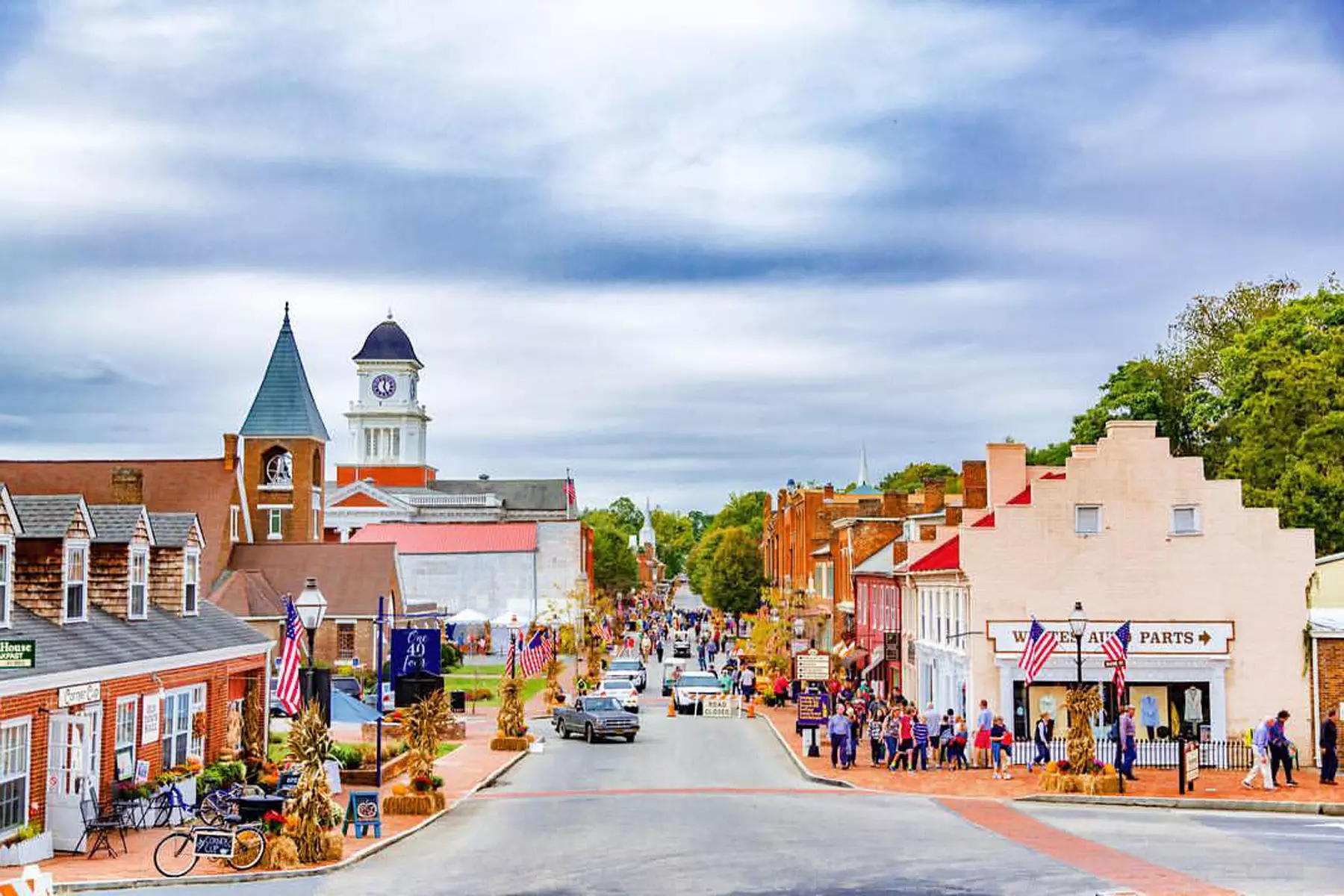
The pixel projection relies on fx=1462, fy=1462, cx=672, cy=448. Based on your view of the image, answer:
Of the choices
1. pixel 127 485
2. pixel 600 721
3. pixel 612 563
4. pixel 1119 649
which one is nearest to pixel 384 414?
pixel 612 563

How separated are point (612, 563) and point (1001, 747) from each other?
120504 millimetres

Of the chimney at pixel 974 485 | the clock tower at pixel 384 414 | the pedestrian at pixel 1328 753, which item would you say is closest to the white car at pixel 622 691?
the chimney at pixel 974 485

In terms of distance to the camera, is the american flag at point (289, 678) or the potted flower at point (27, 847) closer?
the potted flower at point (27, 847)

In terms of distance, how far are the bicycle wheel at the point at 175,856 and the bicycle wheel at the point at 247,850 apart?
1.96 ft

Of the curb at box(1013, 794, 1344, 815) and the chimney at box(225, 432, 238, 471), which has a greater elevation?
the chimney at box(225, 432, 238, 471)

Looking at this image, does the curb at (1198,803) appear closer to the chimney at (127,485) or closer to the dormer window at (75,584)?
the dormer window at (75,584)

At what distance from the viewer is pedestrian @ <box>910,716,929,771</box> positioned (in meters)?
36.1

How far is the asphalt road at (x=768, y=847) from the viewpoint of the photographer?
1942 centimetres

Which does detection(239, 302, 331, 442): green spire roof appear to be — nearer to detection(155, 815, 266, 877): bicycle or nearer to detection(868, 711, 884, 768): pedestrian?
detection(868, 711, 884, 768): pedestrian

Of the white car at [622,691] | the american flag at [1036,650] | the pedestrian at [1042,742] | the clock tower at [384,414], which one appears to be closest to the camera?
the american flag at [1036,650]

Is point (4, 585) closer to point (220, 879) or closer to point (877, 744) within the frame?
point (220, 879)

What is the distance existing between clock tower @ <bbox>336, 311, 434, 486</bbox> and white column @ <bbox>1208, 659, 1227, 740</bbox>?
11133cm

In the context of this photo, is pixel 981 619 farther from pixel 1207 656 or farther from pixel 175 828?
pixel 175 828

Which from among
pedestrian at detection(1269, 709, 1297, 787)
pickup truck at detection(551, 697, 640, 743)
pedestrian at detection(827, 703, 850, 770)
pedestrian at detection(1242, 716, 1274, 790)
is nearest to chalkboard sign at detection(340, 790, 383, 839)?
pedestrian at detection(827, 703, 850, 770)
